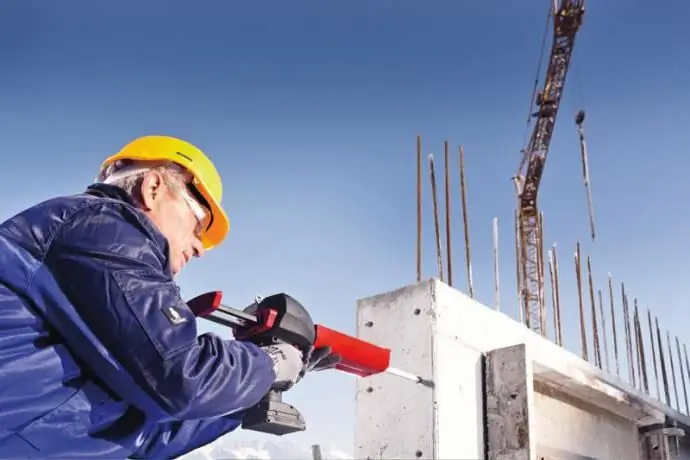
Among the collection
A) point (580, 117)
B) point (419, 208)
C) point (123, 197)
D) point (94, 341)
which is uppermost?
point (580, 117)

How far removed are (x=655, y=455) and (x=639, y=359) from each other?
6806 mm

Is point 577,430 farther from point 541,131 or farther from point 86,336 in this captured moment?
point 541,131

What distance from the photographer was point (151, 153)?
1940mm

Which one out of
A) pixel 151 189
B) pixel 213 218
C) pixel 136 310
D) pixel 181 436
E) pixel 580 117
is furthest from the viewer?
pixel 580 117

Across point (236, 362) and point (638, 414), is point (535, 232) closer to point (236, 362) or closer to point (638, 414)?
point (638, 414)

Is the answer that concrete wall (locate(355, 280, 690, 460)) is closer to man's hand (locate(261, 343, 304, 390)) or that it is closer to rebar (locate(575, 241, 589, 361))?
man's hand (locate(261, 343, 304, 390))

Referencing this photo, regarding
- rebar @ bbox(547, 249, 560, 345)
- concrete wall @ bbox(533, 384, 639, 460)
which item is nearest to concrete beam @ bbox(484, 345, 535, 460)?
concrete wall @ bbox(533, 384, 639, 460)

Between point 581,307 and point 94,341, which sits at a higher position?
point 581,307

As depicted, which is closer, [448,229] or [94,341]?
[94,341]

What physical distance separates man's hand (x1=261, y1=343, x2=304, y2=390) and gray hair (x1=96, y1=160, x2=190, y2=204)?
522 mm

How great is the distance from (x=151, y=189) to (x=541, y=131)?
1122 inches

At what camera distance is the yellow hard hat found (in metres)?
1.94

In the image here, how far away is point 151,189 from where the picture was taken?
6.00 ft

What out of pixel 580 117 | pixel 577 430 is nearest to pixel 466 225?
pixel 577 430
